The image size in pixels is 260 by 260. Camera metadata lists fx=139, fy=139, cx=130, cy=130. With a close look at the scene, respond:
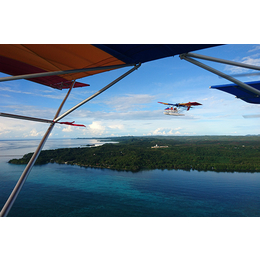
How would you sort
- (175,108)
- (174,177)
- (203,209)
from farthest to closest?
(174,177), (203,209), (175,108)

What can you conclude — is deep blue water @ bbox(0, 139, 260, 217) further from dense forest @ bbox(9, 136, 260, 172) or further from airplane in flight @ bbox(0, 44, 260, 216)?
airplane in flight @ bbox(0, 44, 260, 216)

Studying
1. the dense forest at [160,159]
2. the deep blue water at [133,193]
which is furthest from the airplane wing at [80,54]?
the dense forest at [160,159]

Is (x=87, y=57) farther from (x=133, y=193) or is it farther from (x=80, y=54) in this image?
(x=133, y=193)

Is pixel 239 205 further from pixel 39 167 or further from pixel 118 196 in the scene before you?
pixel 39 167

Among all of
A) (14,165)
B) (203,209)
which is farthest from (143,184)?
(14,165)

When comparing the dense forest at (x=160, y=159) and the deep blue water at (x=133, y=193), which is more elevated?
the dense forest at (x=160, y=159)

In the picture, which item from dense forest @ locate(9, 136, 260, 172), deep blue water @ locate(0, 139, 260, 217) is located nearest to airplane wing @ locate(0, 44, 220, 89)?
deep blue water @ locate(0, 139, 260, 217)

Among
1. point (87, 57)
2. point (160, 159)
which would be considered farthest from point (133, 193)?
point (87, 57)

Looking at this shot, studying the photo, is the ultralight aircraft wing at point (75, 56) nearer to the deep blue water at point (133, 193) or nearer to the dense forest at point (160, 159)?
the deep blue water at point (133, 193)

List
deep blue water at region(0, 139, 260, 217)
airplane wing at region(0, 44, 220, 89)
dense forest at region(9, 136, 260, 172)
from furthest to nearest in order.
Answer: dense forest at region(9, 136, 260, 172), deep blue water at region(0, 139, 260, 217), airplane wing at region(0, 44, 220, 89)
